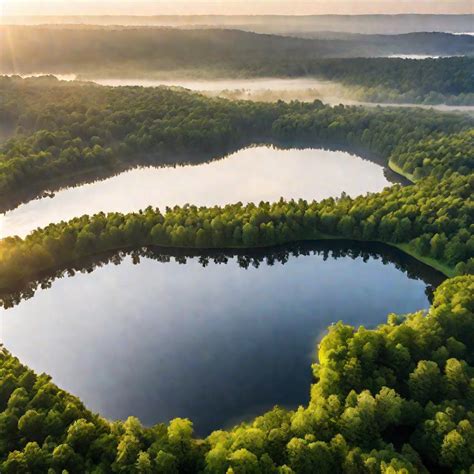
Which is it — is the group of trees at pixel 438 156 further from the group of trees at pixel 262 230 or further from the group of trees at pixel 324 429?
the group of trees at pixel 324 429

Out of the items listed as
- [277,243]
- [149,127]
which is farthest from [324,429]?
[149,127]

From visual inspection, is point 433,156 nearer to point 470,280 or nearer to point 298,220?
point 298,220

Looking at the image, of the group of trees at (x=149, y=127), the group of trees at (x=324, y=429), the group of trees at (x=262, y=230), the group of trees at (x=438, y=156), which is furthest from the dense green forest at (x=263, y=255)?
the group of trees at (x=149, y=127)

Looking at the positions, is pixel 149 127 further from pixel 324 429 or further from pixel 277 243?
pixel 324 429

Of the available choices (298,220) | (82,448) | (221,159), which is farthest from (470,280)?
(221,159)

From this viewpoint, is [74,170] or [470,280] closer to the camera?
[470,280]

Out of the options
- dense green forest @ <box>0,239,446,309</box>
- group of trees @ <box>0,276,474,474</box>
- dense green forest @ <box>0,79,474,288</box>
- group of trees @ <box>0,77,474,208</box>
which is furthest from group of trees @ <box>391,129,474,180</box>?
group of trees @ <box>0,276,474,474</box>

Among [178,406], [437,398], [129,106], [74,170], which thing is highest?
[129,106]
